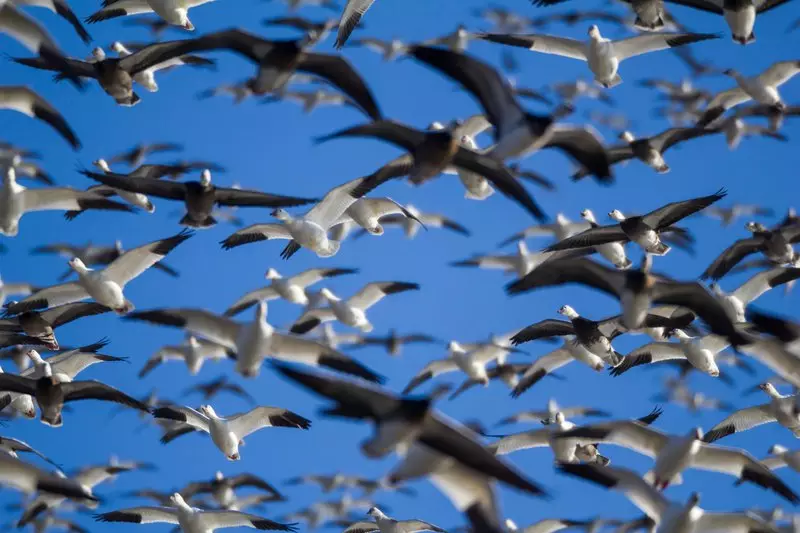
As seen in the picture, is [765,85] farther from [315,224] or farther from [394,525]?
[394,525]

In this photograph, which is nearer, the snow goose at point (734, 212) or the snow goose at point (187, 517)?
the snow goose at point (187, 517)

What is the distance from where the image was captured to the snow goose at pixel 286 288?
1848 centimetres

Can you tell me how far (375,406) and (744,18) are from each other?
7450mm

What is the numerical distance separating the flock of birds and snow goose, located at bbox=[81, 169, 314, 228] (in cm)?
2

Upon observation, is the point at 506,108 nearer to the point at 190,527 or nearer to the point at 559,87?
the point at 190,527

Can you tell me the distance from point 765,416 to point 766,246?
8.04ft

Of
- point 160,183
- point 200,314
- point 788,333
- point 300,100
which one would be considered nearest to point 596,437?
point 788,333

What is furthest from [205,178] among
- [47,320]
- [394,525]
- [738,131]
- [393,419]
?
[738,131]

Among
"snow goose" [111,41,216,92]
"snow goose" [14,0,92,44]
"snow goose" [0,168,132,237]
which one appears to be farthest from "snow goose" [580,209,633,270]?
"snow goose" [14,0,92,44]

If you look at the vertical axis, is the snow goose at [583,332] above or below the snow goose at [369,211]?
below

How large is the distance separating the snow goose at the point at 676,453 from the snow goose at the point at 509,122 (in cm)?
358

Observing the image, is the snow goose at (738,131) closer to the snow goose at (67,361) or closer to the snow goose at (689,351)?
the snow goose at (689,351)

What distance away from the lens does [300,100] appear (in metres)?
23.6

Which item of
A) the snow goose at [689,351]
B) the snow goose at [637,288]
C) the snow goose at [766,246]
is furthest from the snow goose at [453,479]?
the snow goose at [766,246]
